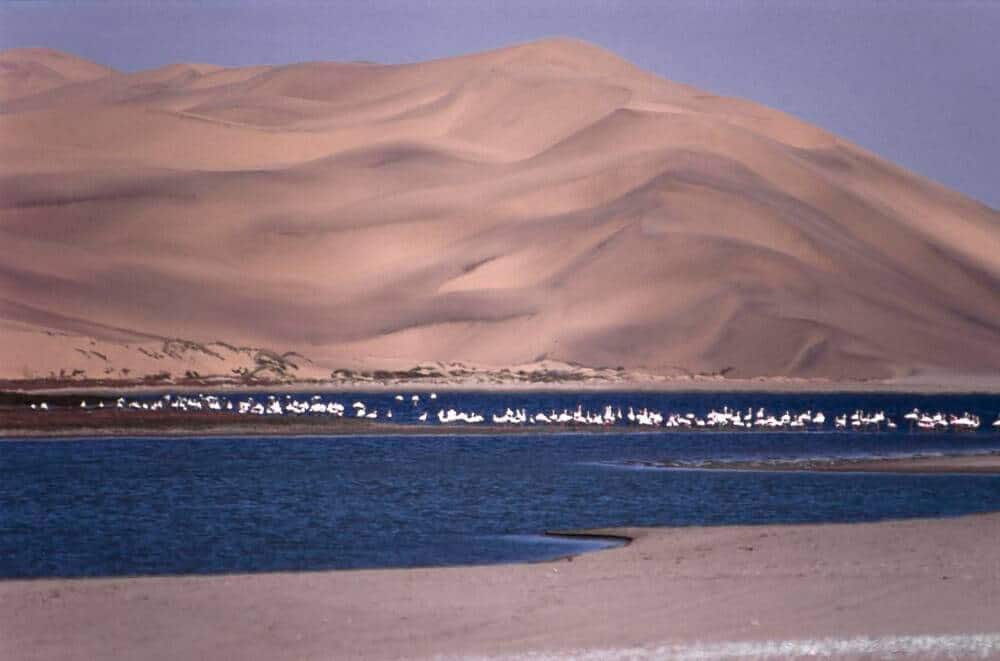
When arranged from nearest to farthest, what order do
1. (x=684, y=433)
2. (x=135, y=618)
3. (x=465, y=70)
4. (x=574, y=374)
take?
(x=135, y=618), (x=684, y=433), (x=574, y=374), (x=465, y=70)

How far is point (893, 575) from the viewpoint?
1714 centimetres

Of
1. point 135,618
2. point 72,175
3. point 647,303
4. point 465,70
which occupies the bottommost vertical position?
point 135,618

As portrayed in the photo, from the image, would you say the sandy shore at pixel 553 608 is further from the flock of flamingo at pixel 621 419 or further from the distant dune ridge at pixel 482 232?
the distant dune ridge at pixel 482 232

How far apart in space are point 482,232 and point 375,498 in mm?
113557

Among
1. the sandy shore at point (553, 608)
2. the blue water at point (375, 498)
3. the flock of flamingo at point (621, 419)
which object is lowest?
the sandy shore at point (553, 608)

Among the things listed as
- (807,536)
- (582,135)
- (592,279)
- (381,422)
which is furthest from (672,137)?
(807,536)

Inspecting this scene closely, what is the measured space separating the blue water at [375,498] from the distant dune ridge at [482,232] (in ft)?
149

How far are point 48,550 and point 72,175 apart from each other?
133 m

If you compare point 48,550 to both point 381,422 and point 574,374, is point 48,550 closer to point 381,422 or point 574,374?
point 381,422

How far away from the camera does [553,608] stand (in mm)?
15406

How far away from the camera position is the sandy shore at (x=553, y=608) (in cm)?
1363

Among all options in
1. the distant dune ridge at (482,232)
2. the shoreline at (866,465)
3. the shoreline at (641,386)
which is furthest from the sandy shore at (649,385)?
the shoreline at (866,465)

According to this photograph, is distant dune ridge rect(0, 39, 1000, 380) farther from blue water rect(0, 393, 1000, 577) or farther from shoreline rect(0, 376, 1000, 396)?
blue water rect(0, 393, 1000, 577)

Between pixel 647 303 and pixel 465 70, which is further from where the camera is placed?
pixel 465 70
